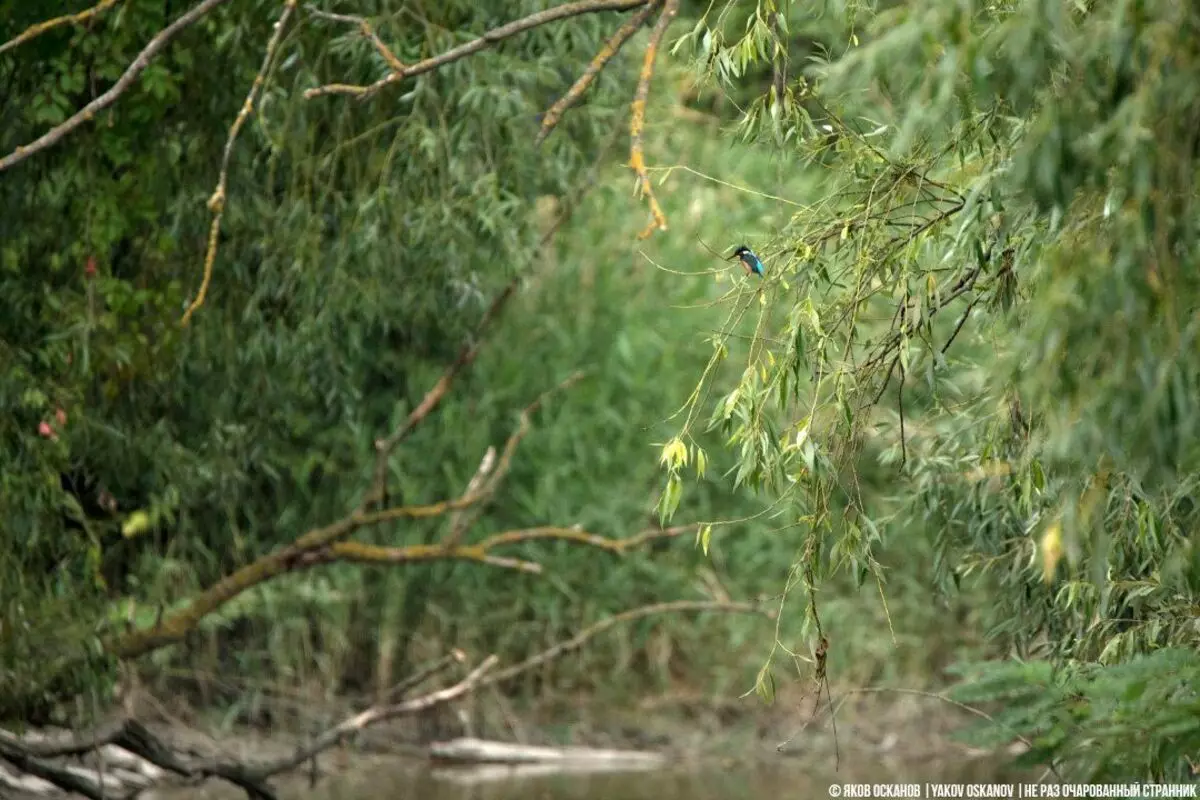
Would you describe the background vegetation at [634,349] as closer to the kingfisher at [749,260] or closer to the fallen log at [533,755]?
the kingfisher at [749,260]

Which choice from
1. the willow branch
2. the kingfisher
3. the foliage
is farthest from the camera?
the willow branch

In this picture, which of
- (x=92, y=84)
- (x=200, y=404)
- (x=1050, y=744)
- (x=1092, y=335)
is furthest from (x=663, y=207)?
(x=1092, y=335)

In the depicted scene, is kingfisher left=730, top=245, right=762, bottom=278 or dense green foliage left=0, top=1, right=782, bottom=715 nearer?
kingfisher left=730, top=245, right=762, bottom=278

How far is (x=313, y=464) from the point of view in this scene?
27.8 feet

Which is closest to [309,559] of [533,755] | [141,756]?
[141,756]

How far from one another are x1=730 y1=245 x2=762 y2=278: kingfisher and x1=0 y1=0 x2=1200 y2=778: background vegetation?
4 centimetres

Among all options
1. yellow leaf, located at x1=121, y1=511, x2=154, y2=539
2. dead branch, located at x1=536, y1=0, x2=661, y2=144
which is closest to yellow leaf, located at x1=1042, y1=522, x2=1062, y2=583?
dead branch, located at x1=536, y1=0, x2=661, y2=144

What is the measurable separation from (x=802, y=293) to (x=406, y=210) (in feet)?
7.66

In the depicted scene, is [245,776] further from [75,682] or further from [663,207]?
[663,207]

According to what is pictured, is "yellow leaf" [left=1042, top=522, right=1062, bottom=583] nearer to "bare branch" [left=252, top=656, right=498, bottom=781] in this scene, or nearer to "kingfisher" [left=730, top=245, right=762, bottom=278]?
"kingfisher" [left=730, top=245, right=762, bottom=278]

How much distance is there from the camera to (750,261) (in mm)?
4230

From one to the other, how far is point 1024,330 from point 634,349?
5.76 m

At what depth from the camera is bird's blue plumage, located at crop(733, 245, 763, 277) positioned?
4.22 metres

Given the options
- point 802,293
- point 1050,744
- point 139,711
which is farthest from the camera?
point 139,711
